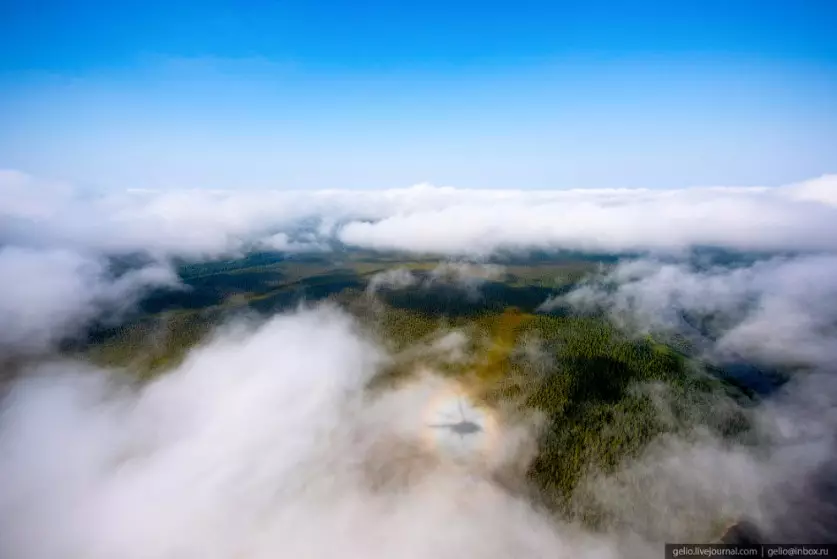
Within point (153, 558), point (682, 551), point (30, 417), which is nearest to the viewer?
point (682, 551)

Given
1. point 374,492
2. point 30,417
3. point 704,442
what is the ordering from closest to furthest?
point 374,492
point 704,442
point 30,417

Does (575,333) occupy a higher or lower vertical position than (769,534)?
higher

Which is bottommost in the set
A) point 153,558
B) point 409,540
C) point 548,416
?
point 153,558

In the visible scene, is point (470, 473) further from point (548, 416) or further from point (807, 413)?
point (807, 413)

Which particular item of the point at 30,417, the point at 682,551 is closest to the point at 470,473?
the point at 682,551

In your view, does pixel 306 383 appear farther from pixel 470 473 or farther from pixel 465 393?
pixel 470 473

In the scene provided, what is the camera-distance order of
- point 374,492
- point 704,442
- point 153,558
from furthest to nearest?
point 704,442
point 374,492
point 153,558

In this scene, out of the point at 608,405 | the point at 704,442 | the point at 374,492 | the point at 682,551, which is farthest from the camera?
the point at 608,405

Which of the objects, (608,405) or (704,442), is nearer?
(704,442)

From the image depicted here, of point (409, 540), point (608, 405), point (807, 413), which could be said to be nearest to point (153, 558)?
point (409, 540)
